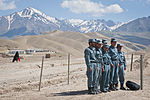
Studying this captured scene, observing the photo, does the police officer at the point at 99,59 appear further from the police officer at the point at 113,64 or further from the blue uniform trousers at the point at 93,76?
the police officer at the point at 113,64

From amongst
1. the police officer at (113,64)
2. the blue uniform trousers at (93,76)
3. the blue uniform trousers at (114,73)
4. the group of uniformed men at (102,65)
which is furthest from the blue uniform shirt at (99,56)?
the blue uniform trousers at (114,73)

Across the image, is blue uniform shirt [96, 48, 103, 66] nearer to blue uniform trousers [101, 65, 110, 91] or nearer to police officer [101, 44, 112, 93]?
police officer [101, 44, 112, 93]

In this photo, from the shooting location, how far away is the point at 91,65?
29.8ft

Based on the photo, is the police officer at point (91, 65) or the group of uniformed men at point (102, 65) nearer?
the police officer at point (91, 65)

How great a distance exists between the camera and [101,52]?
9.51 m

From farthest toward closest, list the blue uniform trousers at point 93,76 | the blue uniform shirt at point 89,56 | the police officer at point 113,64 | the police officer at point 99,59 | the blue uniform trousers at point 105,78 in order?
the police officer at point 113,64
the blue uniform trousers at point 105,78
the police officer at point 99,59
the blue uniform trousers at point 93,76
the blue uniform shirt at point 89,56

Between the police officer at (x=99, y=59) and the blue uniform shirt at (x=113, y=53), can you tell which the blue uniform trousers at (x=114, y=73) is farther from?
the police officer at (x=99, y=59)

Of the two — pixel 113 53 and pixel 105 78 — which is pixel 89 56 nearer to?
pixel 105 78

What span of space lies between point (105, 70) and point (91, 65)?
2.65 feet

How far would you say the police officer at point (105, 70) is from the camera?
9578mm

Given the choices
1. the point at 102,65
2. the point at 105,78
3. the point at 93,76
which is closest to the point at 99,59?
the point at 102,65

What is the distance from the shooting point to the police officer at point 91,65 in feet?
29.5

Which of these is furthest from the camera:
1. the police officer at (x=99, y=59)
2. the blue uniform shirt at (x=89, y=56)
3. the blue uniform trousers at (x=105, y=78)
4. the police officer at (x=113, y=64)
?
the police officer at (x=113, y=64)

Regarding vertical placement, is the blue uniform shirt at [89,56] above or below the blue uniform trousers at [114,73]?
above
